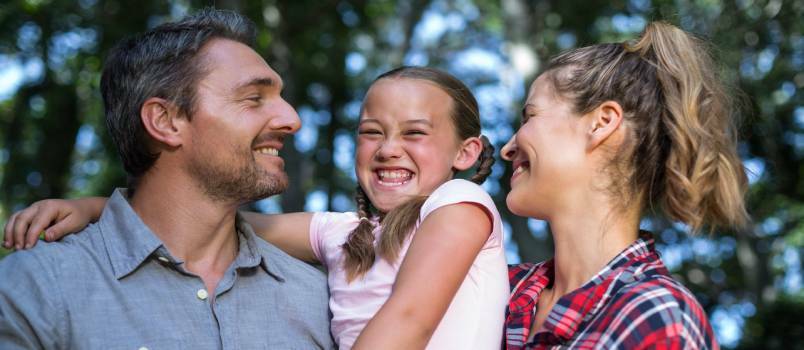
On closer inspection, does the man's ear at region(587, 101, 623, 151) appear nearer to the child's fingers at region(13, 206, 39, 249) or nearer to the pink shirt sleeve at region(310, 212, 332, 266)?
the pink shirt sleeve at region(310, 212, 332, 266)

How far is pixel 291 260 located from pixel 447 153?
764mm

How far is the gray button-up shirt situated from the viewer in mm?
2744

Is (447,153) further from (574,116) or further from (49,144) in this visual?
(49,144)

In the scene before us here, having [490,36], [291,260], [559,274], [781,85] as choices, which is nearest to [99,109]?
[490,36]

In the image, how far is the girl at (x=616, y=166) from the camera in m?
2.73

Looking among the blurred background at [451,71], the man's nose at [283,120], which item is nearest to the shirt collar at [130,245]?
the man's nose at [283,120]

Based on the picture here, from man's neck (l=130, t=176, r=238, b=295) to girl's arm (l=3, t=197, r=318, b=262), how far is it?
20 centimetres

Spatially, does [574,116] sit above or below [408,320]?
above

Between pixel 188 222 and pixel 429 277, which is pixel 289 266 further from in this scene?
pixel 429 277

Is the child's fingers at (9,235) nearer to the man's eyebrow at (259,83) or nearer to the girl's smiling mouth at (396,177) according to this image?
the man's eyebrow at (259,83)

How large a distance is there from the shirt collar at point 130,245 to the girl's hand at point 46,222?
87 mm

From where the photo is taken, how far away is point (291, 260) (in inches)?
139

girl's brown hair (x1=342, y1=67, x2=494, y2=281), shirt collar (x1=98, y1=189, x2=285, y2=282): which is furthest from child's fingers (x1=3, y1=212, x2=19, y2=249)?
girl's brown hair (x1=342, y1=67, x2=494, y2=281)

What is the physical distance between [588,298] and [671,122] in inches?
24.8
